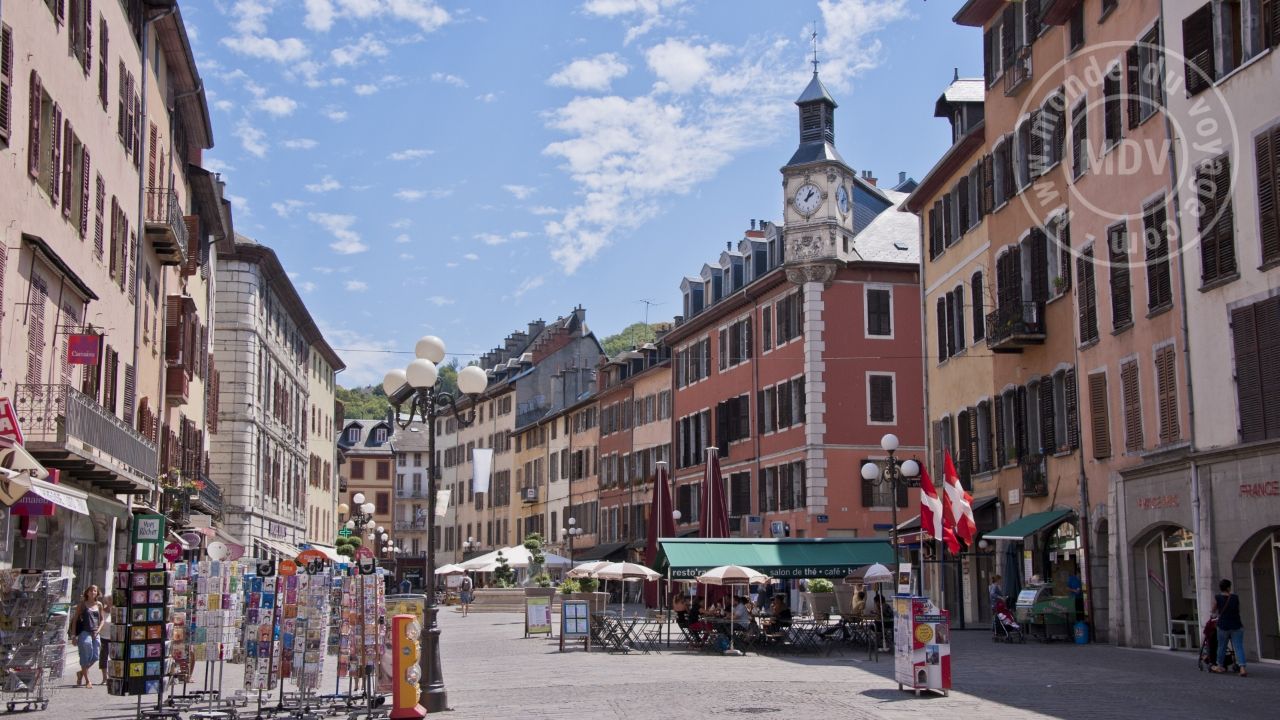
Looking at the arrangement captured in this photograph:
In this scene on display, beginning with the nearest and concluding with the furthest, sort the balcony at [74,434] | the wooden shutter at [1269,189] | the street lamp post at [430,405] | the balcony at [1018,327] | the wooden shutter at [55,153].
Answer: the street lamp post at [430,405] < the balcony at [74,434] < the wooden shutter at [1269,189] < the wooden shutter at [55,153] < the balcony at [1018,327]

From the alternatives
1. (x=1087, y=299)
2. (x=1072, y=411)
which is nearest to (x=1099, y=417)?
(x=1072, y=411)

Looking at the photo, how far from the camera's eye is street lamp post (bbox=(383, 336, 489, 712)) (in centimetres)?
1744

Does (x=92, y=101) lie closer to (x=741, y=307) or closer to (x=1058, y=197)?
(x=1058, y=197)

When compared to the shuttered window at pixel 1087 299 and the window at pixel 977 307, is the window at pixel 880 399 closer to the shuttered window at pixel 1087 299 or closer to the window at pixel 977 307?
the window at pixel 977 307

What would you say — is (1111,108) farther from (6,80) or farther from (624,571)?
(6,80)

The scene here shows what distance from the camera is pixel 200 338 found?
137ft

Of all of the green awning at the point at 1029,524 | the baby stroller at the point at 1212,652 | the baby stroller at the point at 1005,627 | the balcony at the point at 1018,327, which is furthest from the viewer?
the balcony at the point at 1018,327

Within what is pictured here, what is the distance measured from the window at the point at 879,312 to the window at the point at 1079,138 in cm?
1842

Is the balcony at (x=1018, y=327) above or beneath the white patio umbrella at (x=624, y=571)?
above

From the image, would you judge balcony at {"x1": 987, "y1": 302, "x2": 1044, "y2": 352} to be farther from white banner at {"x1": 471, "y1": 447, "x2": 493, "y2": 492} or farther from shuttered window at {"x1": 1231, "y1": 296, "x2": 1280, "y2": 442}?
white banner at {"x1": 471, "y1": 447, "x2": 493, "y2": 492}

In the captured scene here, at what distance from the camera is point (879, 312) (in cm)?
4934

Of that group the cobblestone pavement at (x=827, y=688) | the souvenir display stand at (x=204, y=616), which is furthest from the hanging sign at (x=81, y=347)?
the souvenir display stand at (x=204, y=616)

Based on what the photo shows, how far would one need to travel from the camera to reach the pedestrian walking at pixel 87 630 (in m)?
22.3

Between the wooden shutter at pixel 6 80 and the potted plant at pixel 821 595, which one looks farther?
the potted plant at pixel 821 595
